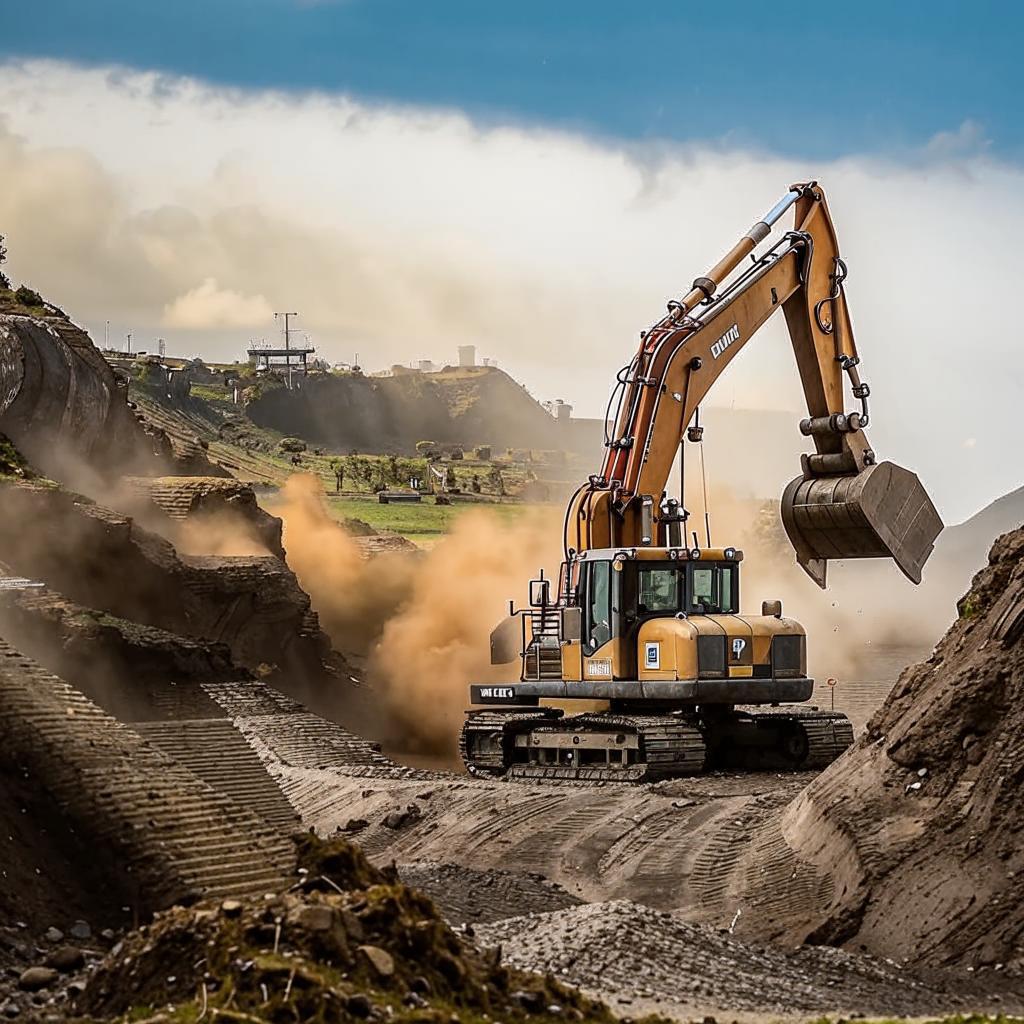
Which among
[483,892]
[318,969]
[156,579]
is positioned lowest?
[318,969]

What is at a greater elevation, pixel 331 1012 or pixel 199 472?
pixel 199 472

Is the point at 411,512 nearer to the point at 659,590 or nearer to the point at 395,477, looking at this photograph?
the point at 395,477

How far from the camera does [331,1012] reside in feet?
29.7

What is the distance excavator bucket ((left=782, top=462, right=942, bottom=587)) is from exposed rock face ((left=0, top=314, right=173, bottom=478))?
53.8ft

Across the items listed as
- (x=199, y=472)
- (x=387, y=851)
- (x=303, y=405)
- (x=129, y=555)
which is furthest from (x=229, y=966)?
(x=303, y=405)

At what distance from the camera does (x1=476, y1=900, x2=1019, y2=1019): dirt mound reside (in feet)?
38.4

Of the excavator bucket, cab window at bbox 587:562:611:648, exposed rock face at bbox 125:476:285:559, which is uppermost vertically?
exposed rock face at bbox 125:476:285:559

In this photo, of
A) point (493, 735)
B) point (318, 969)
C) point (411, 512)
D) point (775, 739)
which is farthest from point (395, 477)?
point (318, 969)

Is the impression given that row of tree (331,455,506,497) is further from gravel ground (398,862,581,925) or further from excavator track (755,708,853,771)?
gravel ground (398,862,581,925)

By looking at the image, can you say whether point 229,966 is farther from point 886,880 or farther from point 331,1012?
point 886,880

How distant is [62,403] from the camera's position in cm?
3369

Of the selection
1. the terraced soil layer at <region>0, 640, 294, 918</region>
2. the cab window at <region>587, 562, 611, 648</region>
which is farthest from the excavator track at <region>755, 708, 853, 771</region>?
the terraced soil layer at <region>0, 640, 294, 918</region>

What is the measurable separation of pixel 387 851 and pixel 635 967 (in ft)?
23.1

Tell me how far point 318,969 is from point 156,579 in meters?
19.4
